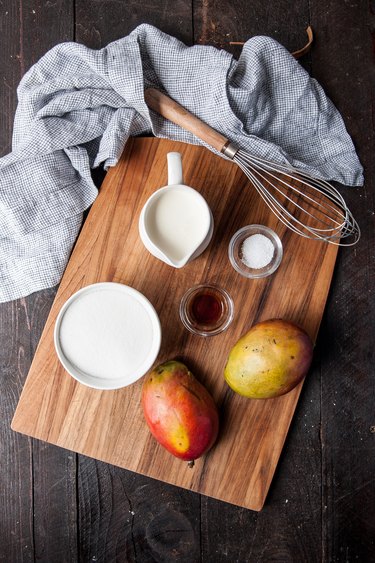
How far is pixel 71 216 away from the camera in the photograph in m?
0.78

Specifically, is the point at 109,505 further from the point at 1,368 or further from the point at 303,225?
the point at 303,225

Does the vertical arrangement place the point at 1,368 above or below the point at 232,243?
below

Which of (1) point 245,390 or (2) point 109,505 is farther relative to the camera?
(2) point 109,505

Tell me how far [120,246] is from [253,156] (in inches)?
8.9

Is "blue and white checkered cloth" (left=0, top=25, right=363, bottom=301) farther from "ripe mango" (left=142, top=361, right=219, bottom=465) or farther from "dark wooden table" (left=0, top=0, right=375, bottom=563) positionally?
"ripe mango" (left=142, top=361, right=219, bottom=465)

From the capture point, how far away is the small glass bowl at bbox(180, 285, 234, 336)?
0.75m

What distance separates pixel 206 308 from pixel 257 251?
0.11 meters

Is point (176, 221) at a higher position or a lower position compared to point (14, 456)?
higher

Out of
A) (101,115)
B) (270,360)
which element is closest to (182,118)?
(101,115)

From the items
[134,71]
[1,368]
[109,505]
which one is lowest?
[109,505]

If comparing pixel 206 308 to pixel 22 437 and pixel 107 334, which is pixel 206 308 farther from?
pixel 22 437

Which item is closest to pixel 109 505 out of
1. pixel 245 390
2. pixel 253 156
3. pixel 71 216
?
pixel 245 390

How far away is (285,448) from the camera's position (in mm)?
837

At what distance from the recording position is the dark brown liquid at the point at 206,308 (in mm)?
759
